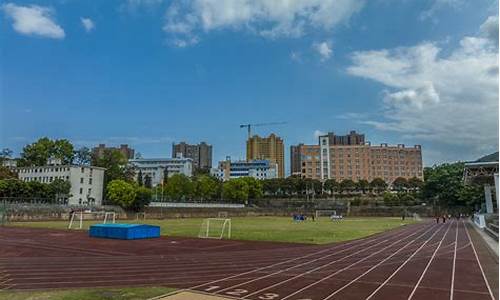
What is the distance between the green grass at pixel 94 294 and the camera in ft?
32.4

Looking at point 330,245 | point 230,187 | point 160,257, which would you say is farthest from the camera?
point 230,187

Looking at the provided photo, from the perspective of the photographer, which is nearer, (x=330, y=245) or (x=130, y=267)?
(x=130, y=267)

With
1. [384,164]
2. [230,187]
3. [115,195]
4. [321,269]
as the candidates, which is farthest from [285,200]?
[321,269]

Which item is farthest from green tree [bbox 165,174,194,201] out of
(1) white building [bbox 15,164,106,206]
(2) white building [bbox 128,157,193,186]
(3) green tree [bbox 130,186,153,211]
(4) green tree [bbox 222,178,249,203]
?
(2) white building [bbox 128,157,193,186]

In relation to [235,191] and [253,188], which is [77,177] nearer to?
[235,191]

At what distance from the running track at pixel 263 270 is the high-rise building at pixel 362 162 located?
13108 cm

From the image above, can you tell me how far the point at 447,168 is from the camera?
89688 mm

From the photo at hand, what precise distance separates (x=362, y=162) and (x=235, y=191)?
200ft

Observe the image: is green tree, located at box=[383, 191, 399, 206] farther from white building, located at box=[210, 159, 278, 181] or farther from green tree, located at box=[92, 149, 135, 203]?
white building, located at box=[210, 159, 278, 181]

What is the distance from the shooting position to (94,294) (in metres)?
10.2

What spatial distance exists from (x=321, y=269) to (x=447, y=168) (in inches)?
3378

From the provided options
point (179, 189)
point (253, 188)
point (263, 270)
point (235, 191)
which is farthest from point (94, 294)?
point (253, 188)

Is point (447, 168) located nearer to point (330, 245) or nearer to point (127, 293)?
point (330, 245)

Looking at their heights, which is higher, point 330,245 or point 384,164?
point 384,164
